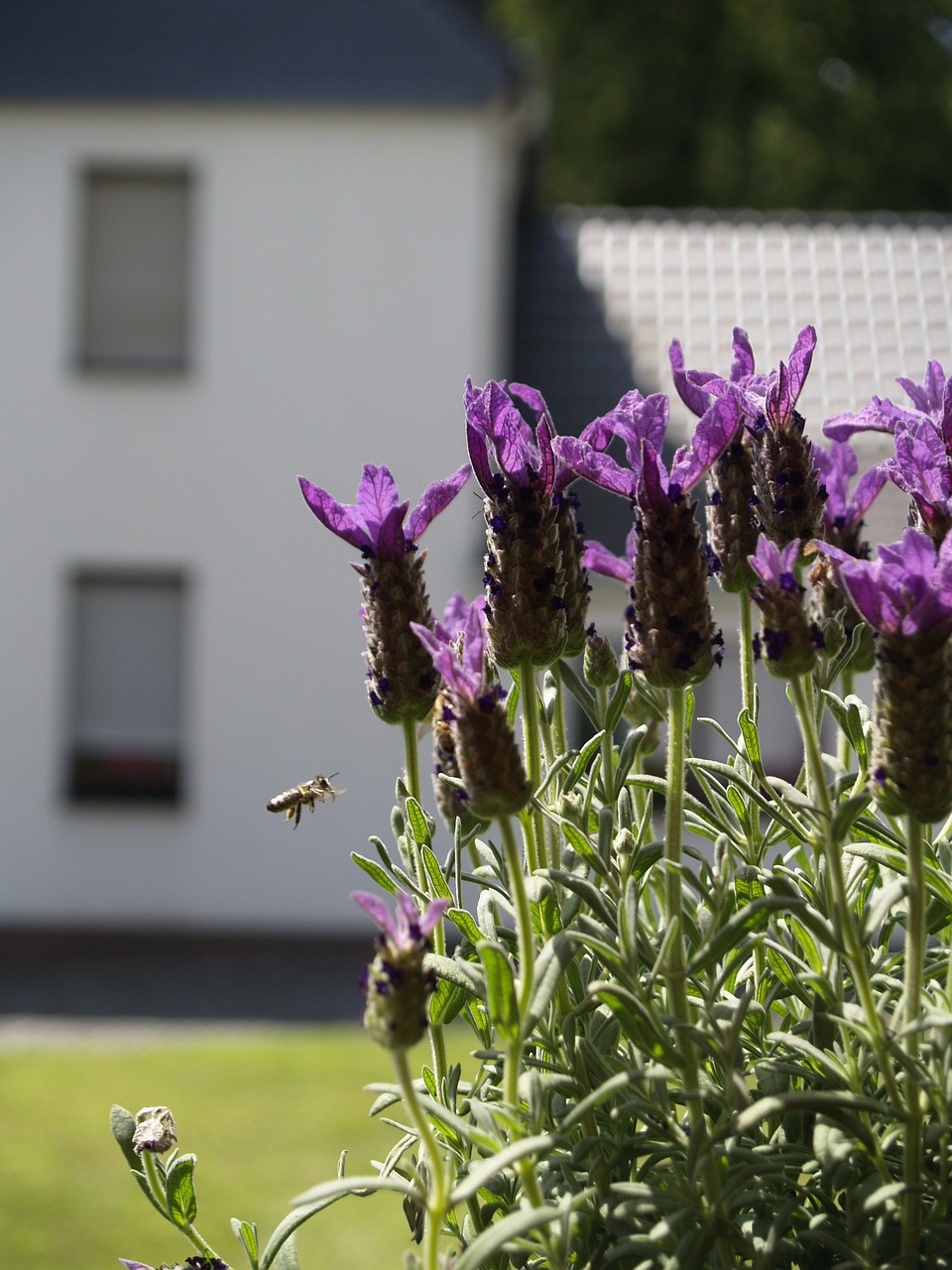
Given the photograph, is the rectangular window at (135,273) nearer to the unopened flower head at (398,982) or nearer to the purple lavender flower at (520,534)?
the purple lavender flower at (520,534)

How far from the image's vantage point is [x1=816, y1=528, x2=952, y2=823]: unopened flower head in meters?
1.01

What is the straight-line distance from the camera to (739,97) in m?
18.5

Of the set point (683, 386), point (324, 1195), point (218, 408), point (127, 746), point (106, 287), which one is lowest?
point (127, 746)

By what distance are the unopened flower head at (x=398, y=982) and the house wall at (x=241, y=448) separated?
8.47 meters

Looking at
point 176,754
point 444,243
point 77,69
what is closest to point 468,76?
point 444,243

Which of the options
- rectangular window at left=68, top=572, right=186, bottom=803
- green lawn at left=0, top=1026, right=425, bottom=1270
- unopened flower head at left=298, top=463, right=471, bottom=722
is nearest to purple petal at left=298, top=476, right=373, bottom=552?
unopened flower head at left=298, top=463, right=471, bottom=722

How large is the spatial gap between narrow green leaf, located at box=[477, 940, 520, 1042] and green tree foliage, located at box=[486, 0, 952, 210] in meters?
16.7

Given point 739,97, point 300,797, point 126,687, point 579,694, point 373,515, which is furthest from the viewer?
point 739,97

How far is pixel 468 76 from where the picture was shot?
9375mm

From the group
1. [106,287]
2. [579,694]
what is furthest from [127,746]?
[579,694]

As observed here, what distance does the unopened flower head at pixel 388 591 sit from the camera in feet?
4.17

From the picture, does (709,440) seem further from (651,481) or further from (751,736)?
(751,736)

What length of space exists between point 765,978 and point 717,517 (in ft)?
1.24

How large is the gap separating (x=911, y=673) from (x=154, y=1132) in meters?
0.67
